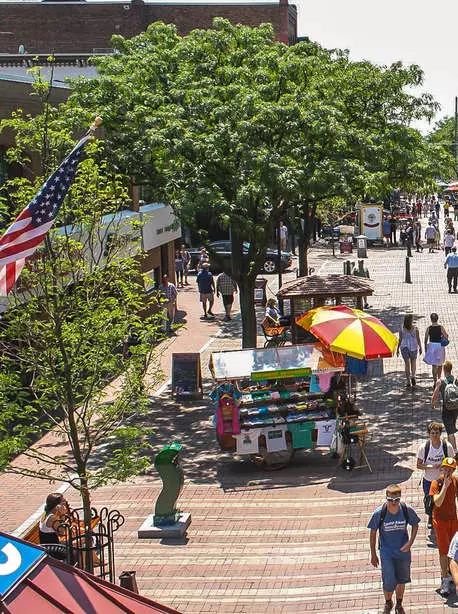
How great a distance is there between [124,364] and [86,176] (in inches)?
93.8

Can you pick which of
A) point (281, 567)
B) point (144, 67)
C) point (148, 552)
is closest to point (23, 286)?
point (148, 552)

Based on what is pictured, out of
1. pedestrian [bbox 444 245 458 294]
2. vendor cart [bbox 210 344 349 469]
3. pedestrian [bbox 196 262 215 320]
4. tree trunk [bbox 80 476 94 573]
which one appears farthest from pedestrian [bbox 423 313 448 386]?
pedestrian [bbox 444 245 458 294]

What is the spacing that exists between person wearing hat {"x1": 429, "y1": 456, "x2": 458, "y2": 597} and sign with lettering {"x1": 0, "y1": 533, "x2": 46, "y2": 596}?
16.4ft

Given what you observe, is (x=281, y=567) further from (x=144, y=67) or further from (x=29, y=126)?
(x=144, y=67)

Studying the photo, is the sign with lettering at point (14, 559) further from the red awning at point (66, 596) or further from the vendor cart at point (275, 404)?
the vendor cart at point (275, 404)

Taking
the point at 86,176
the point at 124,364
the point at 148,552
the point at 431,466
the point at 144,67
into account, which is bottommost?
the point at 148,552

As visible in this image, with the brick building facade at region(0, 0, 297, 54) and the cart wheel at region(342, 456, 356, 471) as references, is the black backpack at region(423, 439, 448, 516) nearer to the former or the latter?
the cart wheel at region(342, 456, 356, 471)

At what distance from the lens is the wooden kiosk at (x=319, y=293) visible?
22.6 m

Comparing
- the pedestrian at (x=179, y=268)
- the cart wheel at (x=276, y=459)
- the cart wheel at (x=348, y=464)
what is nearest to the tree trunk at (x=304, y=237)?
the pedestrian at (x=179, y=268)

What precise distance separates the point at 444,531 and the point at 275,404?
5852 millimetres

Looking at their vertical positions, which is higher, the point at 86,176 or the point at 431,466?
the point at 86,176

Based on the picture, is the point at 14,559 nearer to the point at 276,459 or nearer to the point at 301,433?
the point at 301,433

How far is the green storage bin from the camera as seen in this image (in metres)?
16.3

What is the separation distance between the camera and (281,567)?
12.5 m
